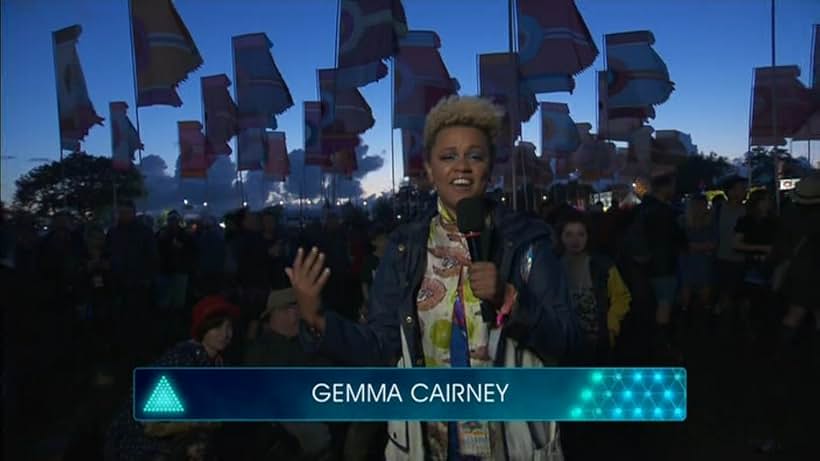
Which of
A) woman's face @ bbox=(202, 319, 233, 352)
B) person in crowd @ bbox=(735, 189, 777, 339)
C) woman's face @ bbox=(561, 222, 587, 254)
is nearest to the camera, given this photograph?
woman's face @ bbox=(202, 319, 233, 352)

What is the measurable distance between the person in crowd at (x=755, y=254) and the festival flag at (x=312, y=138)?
8.04 m

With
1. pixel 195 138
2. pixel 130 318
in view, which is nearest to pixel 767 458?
pixel 130 318

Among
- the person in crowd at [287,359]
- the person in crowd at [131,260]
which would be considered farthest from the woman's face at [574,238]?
the person in crowd at [131,260]

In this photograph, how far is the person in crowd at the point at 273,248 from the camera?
480cm

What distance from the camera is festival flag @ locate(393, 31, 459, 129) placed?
812cm

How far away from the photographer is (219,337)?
7.75 feet

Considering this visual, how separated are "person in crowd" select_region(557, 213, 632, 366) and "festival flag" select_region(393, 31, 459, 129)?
525 centimetres

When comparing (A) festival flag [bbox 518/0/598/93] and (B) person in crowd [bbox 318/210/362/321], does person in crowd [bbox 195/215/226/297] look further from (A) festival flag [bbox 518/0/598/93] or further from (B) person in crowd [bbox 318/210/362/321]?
(A) festival flag [bbox 518/0/598/93]

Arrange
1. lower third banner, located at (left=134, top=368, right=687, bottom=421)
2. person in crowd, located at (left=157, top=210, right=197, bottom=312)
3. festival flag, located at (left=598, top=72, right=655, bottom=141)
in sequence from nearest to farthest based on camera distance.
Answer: lower third banner, located at (left=134, top=368, right=687, bottom=421)
person in crowd, located at (left=157, top=210, right=197, bottom=312)
festival flag, located at (left=598, top=72, right=655, bottom=141)

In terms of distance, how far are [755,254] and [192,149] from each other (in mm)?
9240

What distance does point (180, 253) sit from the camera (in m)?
6.01

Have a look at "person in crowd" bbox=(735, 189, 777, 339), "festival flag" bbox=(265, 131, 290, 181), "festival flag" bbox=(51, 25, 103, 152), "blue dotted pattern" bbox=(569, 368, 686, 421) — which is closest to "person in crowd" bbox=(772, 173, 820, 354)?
"person in crowd" bbox=(735, 189, 777, 339)

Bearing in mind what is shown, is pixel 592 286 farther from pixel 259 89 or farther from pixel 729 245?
pixel 259 89

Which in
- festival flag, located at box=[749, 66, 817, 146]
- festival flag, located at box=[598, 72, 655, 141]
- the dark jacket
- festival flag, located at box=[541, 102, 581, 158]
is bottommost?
the dark jacket
